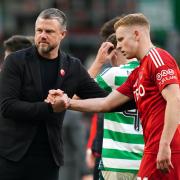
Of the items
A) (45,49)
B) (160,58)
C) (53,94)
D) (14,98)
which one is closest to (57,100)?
(53,94)

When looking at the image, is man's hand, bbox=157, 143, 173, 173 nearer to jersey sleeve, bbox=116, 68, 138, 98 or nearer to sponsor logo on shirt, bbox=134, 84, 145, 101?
sponsor logo on shirt, bbox=134, 84, 145, 101

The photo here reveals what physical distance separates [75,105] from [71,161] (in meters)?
6.69

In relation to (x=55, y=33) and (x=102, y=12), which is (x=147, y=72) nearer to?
(x=55, y=33)

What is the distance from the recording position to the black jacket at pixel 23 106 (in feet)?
25.3

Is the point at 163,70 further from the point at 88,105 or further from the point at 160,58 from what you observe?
the point at 88,105

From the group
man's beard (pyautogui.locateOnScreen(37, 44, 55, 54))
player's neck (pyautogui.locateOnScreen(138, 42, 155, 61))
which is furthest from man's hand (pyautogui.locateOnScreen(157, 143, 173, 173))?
man's beard (pyautogui.locateOnScreen(37, 44, 55, 54))

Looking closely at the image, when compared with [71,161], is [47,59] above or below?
above

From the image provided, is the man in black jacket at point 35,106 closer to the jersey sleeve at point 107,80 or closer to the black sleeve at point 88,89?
the black sleeve at point 88,89

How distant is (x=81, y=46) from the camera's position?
3706 cm

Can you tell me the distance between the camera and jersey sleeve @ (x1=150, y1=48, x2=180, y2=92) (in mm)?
7086

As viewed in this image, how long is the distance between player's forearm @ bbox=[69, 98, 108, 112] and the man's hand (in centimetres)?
98

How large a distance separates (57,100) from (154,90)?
2.88 ft

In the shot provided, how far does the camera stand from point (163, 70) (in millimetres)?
7117

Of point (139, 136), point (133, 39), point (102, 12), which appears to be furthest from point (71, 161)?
point (102, 12)
